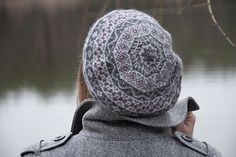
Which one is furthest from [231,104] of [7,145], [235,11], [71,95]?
[235,11]

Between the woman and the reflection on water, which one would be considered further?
the reflection on water

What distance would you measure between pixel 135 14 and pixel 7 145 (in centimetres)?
342

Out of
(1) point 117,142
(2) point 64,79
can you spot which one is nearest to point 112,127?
(1) point 117,142

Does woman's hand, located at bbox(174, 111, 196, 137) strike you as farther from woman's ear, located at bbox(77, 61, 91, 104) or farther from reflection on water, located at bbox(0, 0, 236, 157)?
reflection on water, located at bbox(0, 0, 236, 157)

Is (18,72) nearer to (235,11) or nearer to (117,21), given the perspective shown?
(235,11)

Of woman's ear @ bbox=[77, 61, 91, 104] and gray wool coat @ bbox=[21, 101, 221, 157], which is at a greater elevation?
woman's ear @ bbox=[77, 61, 91, 104]

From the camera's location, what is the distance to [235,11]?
7.06 m

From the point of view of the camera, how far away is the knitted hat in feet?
1.85

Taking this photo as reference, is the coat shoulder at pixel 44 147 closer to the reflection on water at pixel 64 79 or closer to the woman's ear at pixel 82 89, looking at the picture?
the woman's ear at pixel 82 89

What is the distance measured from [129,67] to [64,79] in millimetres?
4639

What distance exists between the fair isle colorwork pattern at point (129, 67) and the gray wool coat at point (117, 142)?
2 centimetres

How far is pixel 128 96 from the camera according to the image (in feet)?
1.86

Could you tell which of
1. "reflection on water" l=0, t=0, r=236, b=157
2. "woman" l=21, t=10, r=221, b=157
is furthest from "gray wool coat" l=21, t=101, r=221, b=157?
"reflection on water" l=0, t=0, r=236, b=157

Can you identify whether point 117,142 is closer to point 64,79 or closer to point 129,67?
point 129,67
